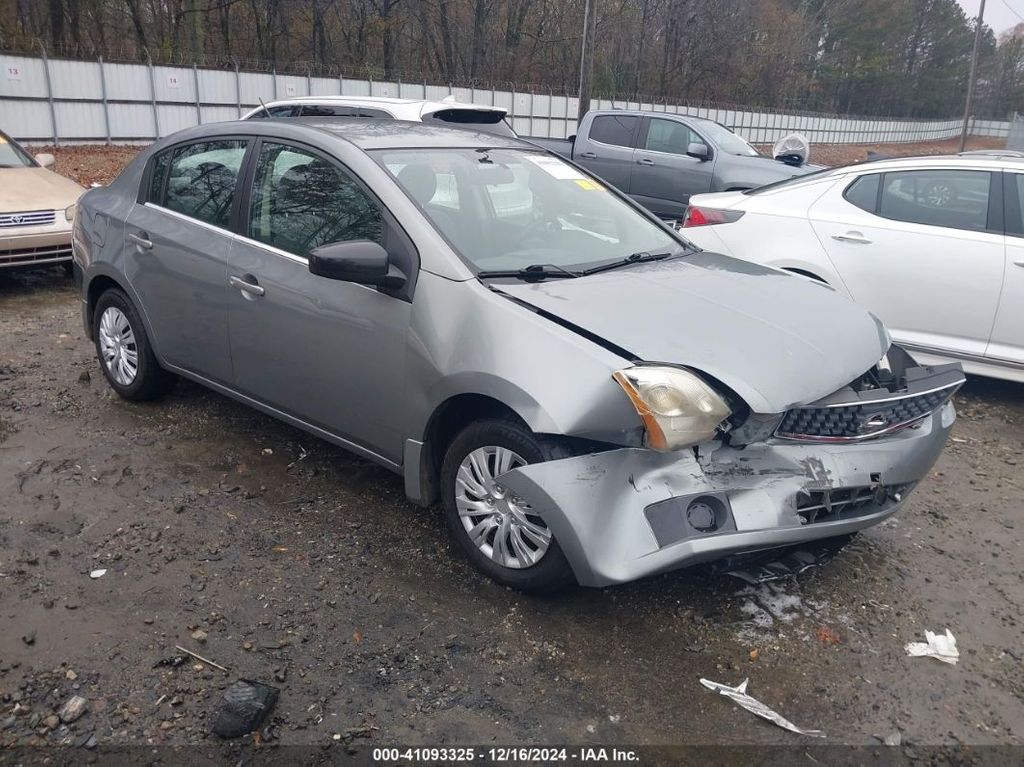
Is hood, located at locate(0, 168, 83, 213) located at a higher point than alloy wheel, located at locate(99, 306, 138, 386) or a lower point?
higher

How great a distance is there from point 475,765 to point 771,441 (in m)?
1.46

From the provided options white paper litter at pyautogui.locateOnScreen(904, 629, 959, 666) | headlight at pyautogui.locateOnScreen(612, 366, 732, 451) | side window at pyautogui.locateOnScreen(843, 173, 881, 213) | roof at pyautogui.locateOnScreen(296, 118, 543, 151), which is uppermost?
roof at pyautogui.locateOnScreen(296, 118, 543, 151)

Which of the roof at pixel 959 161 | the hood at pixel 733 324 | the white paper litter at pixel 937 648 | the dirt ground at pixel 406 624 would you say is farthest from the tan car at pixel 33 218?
the white paper litter at pixel 937 648

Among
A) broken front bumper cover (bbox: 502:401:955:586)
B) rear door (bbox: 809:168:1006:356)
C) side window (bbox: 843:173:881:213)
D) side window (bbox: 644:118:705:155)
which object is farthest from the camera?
side window (bbox: 644:118:705:155)

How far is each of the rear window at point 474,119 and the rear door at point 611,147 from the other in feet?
9.52

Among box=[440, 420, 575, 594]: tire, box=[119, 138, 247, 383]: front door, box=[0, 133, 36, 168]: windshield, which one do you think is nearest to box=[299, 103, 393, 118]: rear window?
box=[0, 133, 36, 168]: windshield

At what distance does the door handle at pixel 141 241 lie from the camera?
4625mm

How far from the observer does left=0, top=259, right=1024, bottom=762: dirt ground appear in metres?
2.65

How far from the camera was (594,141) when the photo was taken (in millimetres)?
12242

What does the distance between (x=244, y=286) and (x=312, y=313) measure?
500 millimetres

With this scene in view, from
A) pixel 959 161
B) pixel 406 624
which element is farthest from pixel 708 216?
pixel 406 624

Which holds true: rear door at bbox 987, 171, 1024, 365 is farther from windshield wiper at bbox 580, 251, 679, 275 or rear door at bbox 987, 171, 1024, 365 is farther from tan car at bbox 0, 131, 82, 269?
tan car at bbox 0, 131, 82, 269

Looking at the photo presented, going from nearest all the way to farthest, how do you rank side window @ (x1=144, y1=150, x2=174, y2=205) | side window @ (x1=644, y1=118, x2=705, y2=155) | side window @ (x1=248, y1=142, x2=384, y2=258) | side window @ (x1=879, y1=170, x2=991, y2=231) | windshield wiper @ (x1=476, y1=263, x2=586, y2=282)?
windshield wiper @ (x1=476, y1=263, x2=586, y2=282) < side window @ (x1=248, y1=142, x2=384, y2=258) < side window @ (x1=144, y1=150, x2=174, y2=205) < side window @ (x1=879, y1=170, x2=991, y2=231) < side window @ (x1=644, y1=118, x2=705, y2=155)

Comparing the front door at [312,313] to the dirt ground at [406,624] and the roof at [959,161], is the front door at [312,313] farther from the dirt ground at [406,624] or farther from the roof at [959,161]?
the roof at [959,161]
